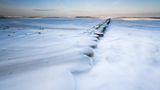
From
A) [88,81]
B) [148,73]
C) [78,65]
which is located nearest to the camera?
[88,81]

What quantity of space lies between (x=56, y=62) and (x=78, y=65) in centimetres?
53

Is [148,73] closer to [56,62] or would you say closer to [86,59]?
[86,59]

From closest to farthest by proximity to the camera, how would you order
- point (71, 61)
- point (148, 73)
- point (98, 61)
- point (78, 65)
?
point (148, 73)
point (78, 65)
point (71, 61)
point (98, 61)

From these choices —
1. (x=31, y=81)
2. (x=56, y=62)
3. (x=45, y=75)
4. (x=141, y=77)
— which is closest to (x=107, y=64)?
(x=141, y=77)

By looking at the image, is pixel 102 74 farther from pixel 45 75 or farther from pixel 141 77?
pixel 45 75

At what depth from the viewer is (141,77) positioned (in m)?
3.10

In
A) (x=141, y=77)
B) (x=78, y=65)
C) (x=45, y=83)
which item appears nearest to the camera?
(x=45, y=83)

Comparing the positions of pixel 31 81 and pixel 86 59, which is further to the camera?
pixel 86 59

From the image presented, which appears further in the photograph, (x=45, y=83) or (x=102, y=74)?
(x=102, y=74)

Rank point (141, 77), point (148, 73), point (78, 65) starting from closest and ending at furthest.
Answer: point (141, 77), point (148, 73), point (78, 65)

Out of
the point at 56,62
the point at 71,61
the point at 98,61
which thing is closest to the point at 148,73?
the point at 98,61

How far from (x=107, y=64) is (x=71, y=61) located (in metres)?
0.86

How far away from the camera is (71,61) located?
12.6 ft

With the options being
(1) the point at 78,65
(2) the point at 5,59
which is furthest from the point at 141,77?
(2) the point at 5,59
